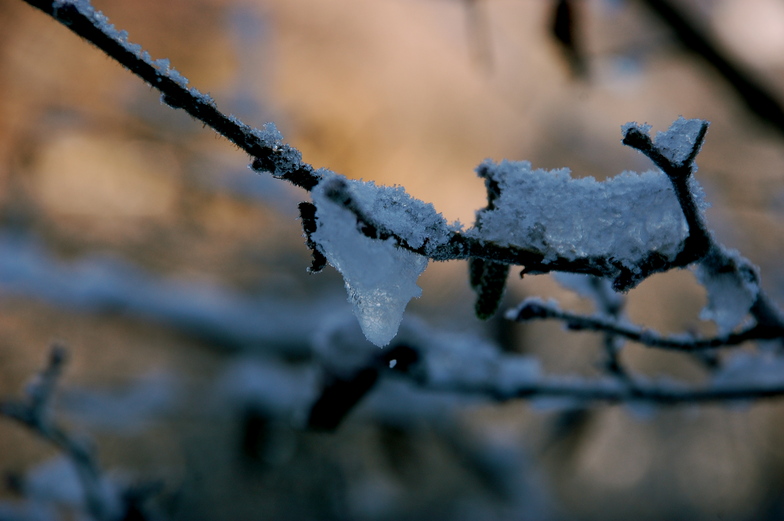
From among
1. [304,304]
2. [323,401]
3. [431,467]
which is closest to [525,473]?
[304,304]

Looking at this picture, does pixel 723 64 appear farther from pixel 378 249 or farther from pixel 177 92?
pixel 177 92

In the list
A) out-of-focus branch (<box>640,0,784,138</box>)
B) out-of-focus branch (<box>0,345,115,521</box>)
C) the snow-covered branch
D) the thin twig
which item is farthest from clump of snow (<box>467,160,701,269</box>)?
out-of-focus branch (<box>640,0,784,138</box>)

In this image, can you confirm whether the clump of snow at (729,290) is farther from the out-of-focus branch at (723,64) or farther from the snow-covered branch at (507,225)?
the out-of-focus branch at (723,64)

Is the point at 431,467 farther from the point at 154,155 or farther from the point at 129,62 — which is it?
the point at 129,62

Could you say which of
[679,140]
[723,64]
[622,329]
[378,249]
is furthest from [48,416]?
[723,64]

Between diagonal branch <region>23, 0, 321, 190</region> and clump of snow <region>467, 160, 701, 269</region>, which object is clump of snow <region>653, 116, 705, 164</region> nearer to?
clump of snow <region>467, 160, 701, 269</region>

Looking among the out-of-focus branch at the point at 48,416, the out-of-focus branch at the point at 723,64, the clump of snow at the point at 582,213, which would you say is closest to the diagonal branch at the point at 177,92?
the clump of snow at the point at 582,213
